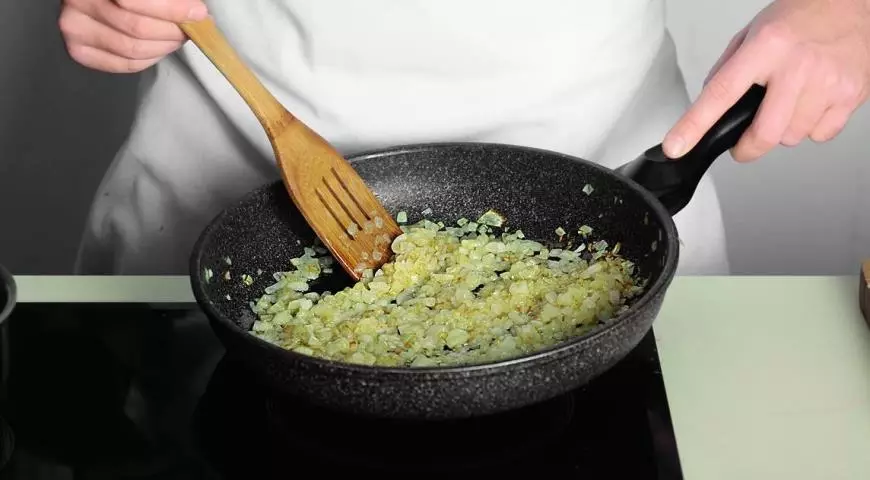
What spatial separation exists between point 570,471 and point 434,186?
1.12 ft

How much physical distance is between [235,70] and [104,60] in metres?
0.18

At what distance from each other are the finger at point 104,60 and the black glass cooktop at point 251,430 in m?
0.27

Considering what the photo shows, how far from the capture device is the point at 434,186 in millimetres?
979

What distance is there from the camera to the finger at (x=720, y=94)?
83 cm

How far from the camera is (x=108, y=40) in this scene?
3.12 ft

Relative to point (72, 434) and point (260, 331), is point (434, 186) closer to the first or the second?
point (260, 331)

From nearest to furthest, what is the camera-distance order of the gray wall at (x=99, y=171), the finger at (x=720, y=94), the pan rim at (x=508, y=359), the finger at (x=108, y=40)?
1. the pan rim at (x=508, y=359)
2. the finger at (x=720, y=94)
3. the finger at (x=108, y=40)
4. the gray wall at (x=99, y=171)

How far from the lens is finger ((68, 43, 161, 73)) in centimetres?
97

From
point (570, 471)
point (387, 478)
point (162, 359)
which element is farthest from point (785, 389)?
point (162, 359)

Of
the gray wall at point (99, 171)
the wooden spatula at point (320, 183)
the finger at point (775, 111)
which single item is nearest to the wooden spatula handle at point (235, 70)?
the wooden spatula at point (320, 183)

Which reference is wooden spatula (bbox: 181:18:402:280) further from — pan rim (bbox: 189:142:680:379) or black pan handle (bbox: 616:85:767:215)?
black pan handle (bbox: 616:85:767:215)

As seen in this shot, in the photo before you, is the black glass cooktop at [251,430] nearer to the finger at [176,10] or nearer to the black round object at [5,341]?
the black round object at [5,341]

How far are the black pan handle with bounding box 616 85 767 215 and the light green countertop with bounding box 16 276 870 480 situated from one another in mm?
100

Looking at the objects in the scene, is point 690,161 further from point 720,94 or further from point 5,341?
point 5,341
